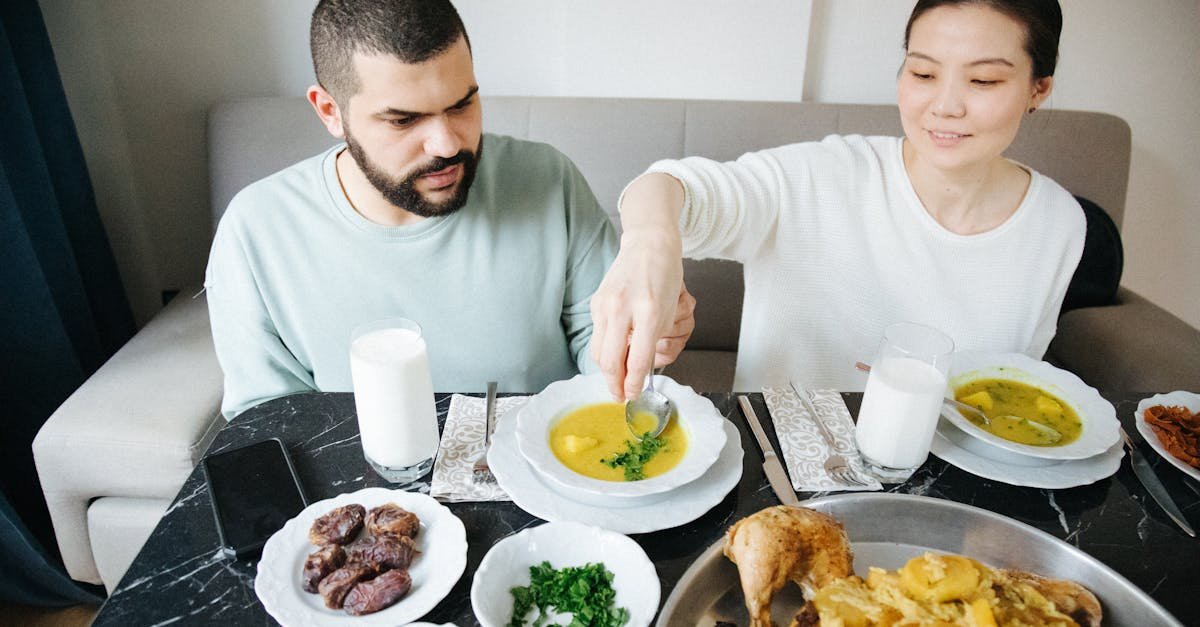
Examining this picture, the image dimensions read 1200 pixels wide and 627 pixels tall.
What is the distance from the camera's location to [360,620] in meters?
0.79

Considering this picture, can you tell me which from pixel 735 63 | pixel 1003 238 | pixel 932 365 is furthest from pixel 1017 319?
pixel 735 63

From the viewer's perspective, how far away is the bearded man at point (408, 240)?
4.37 feet

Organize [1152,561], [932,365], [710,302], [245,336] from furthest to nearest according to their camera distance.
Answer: [710,302], [245,336], [932,365], [1152,561]

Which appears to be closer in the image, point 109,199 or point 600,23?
point 600,23

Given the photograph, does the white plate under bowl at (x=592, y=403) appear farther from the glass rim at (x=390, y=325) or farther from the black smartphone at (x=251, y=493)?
the black smartphone at (x=251, y=493)

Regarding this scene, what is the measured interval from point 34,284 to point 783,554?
2.22m

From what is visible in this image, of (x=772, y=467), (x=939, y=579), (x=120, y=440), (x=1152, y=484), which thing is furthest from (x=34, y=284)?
(x=1152, y=484)

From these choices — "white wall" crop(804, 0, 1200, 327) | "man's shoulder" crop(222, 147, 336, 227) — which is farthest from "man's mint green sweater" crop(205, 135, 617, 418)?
"white wall" crop(804, 0, 1200, 327)

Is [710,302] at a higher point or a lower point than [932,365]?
lower

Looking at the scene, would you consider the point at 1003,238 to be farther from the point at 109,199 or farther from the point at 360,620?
the point at 109,199

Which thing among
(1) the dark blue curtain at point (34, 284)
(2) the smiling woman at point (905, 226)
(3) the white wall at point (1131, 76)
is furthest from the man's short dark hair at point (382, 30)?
(3) the white wall at point (1131, 76)

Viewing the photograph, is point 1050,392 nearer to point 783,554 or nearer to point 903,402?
point 903,402

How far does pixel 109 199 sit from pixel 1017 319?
3010 millimetres

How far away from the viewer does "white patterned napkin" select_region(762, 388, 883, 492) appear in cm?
103
